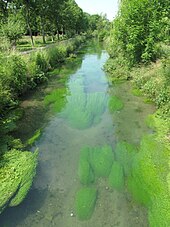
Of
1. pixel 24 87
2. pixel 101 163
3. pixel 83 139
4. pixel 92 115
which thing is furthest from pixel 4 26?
pixel 101 163

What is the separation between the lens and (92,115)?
1497 cm

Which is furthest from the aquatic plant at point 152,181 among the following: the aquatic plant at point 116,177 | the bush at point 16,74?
the bush at point 16,74

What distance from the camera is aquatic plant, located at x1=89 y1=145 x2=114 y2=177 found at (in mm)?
9422

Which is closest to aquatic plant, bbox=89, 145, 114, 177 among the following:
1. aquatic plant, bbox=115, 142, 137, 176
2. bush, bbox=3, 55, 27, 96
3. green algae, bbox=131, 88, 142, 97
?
aquatic plant, bbox=115, 142, 137, 176

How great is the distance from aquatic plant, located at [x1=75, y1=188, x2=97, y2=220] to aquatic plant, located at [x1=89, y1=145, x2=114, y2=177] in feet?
3.41

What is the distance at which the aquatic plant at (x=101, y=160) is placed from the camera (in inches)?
371

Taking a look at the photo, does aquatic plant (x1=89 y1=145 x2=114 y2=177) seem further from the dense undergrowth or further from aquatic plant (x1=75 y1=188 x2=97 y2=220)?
aquatic plant (x1=75 y1=188 x2=97 y2=220)

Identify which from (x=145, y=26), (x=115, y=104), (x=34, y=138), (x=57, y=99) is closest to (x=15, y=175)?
(x=34, y=138)

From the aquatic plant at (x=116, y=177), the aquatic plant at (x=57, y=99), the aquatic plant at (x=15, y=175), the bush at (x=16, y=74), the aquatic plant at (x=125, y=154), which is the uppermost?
the bush at (x=16, y=74)

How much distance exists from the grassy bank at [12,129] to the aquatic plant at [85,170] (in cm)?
183

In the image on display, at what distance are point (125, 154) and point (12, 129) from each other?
5.81 meters

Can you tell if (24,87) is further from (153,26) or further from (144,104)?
(153,26)

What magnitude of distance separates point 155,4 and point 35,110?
1404cm

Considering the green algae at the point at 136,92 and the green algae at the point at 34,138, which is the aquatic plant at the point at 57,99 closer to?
the green algae at the point at 34,138
